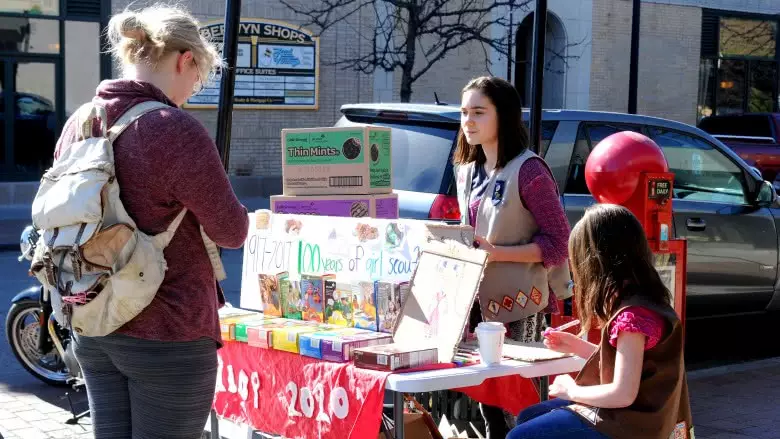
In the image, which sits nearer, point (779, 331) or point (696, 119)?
point (779, 331)

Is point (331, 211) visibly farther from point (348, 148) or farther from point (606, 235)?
point (606, 235)

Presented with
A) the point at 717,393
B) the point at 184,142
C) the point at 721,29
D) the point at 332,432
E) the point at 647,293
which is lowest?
the point at 717,393

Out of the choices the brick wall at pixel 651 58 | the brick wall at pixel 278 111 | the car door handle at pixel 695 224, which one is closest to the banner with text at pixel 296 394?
the car door handle at pixel 695 224

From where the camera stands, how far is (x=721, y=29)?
27.3m

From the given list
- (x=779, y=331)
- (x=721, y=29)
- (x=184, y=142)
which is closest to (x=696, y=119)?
(x=721, y=29)

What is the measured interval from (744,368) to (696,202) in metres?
1.28

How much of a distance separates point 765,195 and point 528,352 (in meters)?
4.60

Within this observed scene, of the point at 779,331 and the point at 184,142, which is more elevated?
the point at 184,142

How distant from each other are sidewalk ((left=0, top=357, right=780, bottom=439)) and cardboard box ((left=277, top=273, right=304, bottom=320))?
6.40ft

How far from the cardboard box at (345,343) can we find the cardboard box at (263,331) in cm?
34

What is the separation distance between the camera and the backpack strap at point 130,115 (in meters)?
2.94

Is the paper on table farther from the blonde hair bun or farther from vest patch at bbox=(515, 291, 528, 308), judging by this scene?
the blonde hair bun

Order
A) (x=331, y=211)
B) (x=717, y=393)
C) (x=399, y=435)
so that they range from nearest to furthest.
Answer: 1. (x=399, y=435)
2. (x=331, y=211)
3. (x=717, y=393)

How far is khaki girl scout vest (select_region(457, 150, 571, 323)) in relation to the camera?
13.6ft
